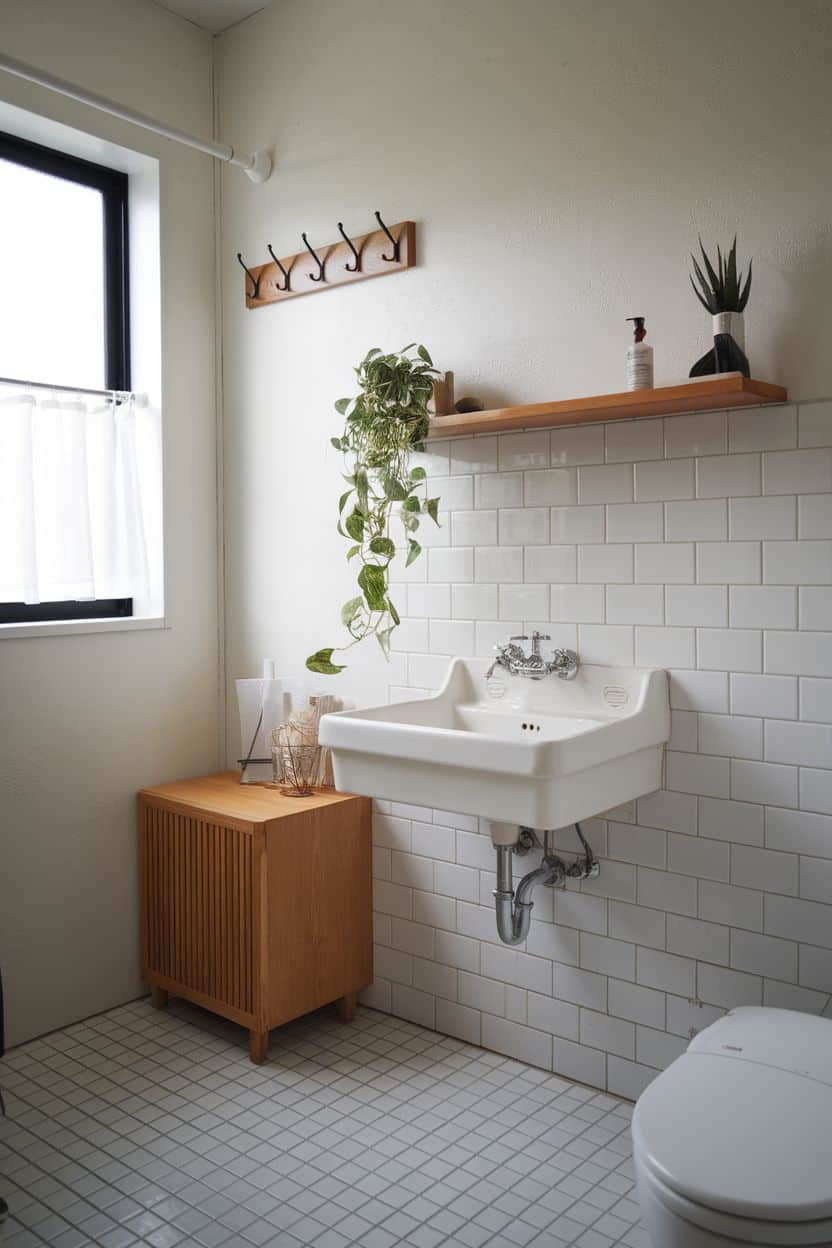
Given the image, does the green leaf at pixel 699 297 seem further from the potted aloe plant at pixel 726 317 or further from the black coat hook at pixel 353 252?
the black coat hook at pixel 353 252

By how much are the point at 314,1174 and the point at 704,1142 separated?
38.5 inches

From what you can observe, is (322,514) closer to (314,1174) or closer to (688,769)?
(688,769)

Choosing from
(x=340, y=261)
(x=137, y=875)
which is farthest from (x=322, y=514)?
(x=137, y=875)

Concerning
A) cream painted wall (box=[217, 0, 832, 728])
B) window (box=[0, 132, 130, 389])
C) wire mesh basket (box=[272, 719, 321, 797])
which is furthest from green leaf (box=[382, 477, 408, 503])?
window (box=[0, 132, 130, 389])

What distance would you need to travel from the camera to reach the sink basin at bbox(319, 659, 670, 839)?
75.7 inches

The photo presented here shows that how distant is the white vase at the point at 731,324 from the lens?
1.98 meters

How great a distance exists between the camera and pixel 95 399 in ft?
9.52

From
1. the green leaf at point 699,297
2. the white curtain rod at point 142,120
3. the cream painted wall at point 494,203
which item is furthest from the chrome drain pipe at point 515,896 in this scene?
the white curtain rod at point 142,120

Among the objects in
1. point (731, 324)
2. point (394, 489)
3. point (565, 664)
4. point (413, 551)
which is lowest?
point (565, 664)

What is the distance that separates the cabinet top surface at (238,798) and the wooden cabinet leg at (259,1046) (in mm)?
541

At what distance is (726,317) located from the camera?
6.50 ft

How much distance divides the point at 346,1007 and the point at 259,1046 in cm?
30

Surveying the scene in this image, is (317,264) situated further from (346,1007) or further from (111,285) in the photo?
(346,1007)

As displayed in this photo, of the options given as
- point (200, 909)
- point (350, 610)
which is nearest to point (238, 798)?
point (200, 909)
